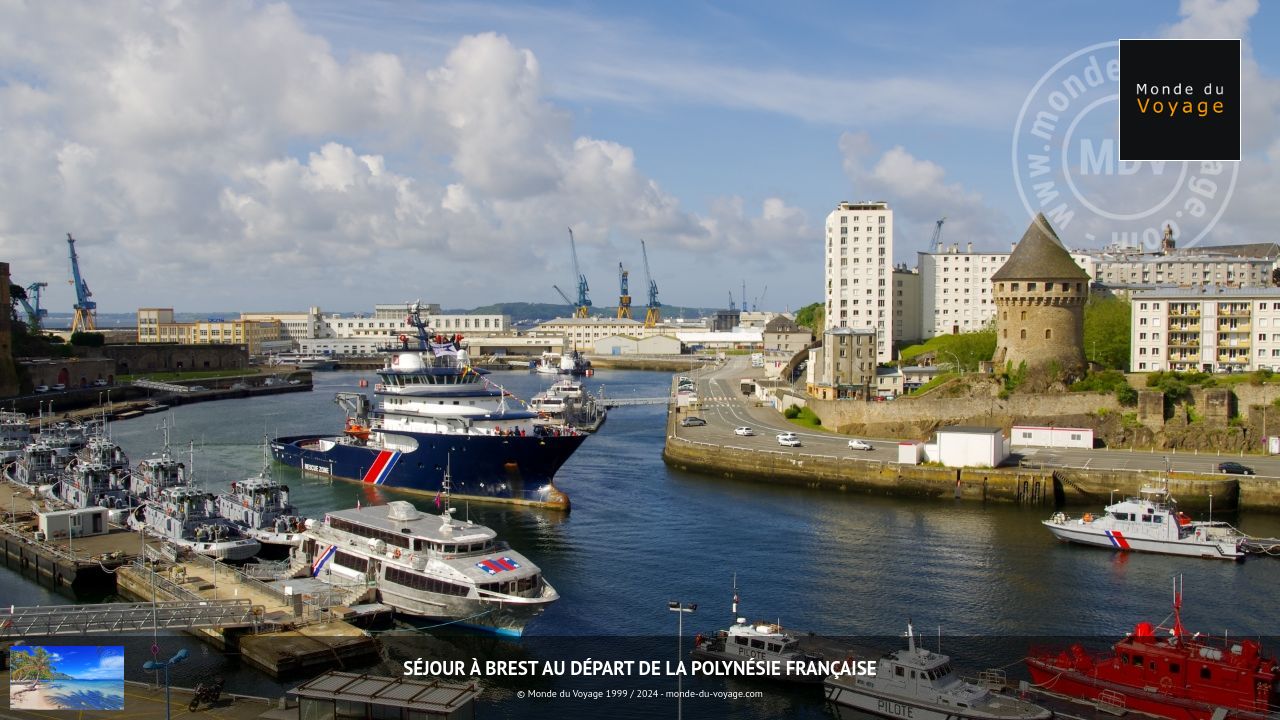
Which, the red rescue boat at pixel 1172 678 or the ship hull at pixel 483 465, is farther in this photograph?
the ship hull at pixel 483 465

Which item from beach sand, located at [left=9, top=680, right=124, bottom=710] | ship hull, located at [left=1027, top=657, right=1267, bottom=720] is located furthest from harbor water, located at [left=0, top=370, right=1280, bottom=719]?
beach sand, located at [left=9, top=680, right=124, bottom=710]

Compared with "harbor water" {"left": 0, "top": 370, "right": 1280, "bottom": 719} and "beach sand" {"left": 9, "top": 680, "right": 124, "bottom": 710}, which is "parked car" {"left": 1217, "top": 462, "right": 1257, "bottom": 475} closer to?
"harbor water" {"left": 0, "top": 370, "right": 1280, "bottom": 719}

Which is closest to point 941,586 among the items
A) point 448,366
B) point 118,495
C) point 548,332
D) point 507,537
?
point 507,537

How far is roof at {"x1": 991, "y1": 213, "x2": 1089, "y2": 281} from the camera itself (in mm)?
43312

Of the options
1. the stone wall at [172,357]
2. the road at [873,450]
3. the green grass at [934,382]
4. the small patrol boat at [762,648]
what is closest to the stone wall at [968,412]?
the road at [873,450]

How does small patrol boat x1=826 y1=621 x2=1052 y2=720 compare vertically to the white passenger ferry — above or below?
below

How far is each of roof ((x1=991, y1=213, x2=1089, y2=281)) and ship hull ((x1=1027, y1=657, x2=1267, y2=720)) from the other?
2975cm

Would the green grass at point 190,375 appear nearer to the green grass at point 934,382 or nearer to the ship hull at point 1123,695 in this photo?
the green grass at point 934,382

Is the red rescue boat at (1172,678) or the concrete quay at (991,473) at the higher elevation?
the concrete quay at (991,473)

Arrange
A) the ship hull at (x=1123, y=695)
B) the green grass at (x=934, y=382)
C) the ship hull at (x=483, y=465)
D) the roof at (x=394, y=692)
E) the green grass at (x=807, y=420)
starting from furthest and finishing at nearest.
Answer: the green grass at (x=807, y=420), the green grass at (x=934, y=382), the ship hull at (x=483, y=465), the ship hull at (x=1123, y=695), the roof at (x=394, y=692)

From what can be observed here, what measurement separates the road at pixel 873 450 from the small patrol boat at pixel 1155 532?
683cm

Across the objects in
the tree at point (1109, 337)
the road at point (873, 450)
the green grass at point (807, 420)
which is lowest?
the road at point (873, 450)

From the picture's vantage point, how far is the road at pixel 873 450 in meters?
34.1

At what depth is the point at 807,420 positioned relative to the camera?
4919 cm
